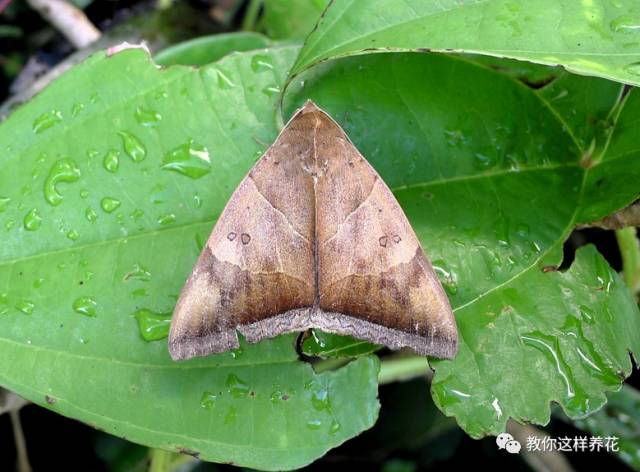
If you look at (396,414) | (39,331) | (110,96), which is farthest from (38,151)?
(396,414)

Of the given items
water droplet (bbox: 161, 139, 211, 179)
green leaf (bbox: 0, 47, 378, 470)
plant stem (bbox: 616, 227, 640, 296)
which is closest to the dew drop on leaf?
green leaf (bbox: 0, 47, 378, 470)

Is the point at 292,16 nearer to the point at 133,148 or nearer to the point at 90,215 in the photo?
the point at 133,148

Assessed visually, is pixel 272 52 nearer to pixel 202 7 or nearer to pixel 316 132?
pixel 316 132

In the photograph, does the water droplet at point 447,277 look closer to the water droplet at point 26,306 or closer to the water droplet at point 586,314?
the water droplet at point 586,314

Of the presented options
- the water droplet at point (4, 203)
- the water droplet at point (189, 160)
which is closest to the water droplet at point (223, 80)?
the water droplet at point (189, 160)

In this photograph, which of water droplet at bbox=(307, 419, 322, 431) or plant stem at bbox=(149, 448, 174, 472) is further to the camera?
plant stem at bbox=(149, 448, 174, 472)

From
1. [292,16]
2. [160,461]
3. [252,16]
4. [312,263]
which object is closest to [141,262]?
[312,263]

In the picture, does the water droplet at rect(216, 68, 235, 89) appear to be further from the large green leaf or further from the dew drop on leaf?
the dew drop on leaf
